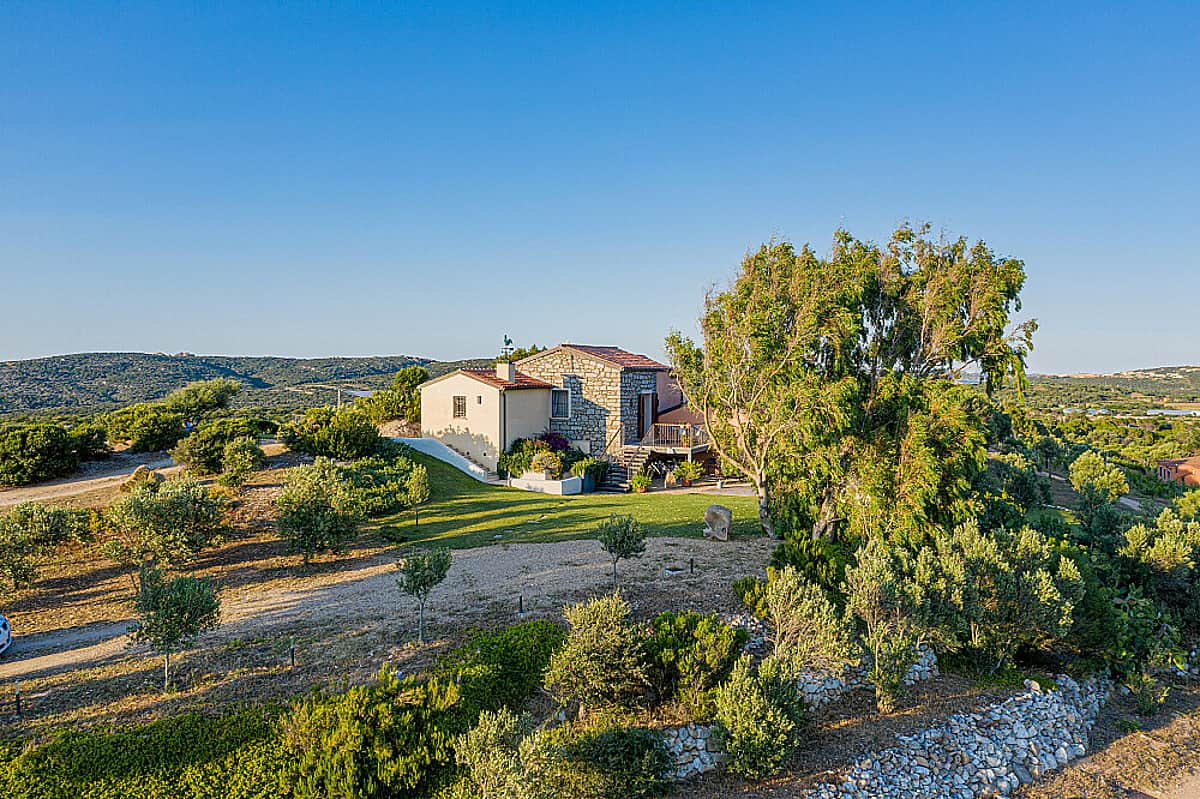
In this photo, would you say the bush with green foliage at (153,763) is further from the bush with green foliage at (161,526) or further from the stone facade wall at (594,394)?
the stone facade wall at (594,394)

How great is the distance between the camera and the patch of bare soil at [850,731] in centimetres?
695

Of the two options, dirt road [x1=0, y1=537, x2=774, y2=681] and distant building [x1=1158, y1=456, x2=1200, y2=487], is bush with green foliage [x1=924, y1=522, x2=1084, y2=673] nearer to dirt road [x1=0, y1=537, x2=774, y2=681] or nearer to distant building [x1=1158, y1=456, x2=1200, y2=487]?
dirt road [x1=0, y1=537, x2=774, y2=681]

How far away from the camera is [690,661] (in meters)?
7.95

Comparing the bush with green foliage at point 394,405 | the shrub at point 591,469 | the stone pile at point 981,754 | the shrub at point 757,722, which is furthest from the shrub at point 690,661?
the bush with green foliage at point 394,405

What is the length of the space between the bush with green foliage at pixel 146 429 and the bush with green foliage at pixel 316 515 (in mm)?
11958

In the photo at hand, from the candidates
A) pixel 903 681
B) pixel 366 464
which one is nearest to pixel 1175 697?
pixel 903 681

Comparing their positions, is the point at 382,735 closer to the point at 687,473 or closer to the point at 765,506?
the point at 765,506

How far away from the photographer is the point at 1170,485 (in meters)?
32.7

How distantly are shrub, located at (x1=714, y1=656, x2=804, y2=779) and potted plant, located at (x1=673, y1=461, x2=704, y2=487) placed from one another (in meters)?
16.1

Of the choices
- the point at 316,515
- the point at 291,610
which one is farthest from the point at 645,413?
the point at 291,610

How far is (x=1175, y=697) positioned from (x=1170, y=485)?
99.5ft

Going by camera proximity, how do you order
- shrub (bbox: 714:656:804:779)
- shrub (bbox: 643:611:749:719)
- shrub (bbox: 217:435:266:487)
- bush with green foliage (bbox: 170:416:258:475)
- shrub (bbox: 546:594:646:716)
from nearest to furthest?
shrub (bbox: 714:656:804:779) < shrub (bbox: 546:594:646:716) < shrub (bbox: 643:611:749:719) < shrub (bbox: 217:435:266:487) < bush with green foliage (bbox: 170:416:258:475)

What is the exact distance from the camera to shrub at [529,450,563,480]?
22.7 meters

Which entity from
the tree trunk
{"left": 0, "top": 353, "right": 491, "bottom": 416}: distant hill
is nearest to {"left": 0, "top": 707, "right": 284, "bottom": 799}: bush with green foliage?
the tree trunk
